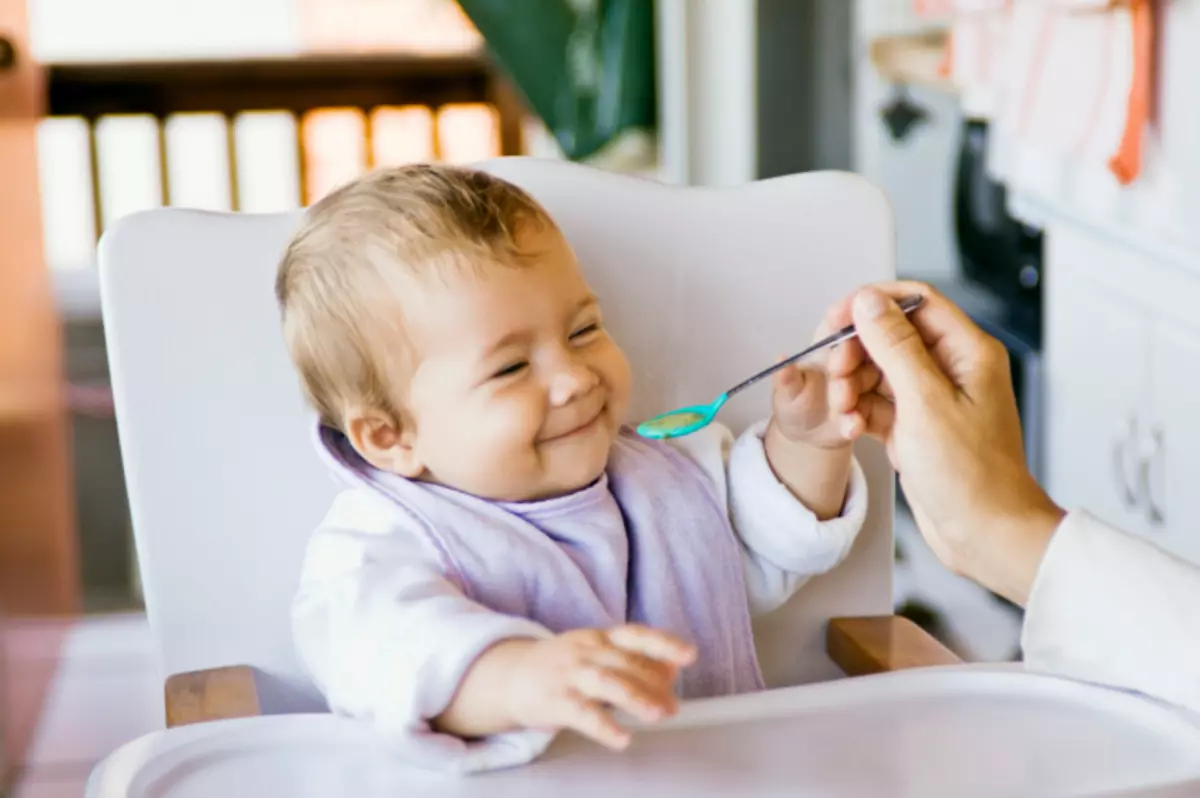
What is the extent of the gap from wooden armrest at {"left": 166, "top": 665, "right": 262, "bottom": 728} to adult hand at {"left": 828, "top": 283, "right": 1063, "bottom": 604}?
0.43m

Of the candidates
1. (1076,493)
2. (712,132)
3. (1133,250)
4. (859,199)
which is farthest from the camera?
(712,132)

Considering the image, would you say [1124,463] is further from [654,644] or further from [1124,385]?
[654,644]

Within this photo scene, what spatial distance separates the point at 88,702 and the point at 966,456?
6.00ft

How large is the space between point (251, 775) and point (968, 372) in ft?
1.53

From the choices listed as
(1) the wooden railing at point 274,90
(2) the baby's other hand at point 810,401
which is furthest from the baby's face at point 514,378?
(1) the wooden railing at point 274,90

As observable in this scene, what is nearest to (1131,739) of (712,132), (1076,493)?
(1076,493)

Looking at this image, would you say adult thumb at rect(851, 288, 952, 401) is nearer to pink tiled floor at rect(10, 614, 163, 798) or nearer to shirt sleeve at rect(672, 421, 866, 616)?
shirt sleeve at rect(672, 421, 866, 616)

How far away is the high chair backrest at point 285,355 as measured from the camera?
41.0 inches

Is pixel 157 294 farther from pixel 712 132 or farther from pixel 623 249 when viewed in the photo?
pixel 712 132

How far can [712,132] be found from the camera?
9.98ft

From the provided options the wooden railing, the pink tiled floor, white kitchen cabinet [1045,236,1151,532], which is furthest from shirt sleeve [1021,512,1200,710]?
the wooden railing

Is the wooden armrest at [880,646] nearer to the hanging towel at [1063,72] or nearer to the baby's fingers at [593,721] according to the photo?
the baby's fingers at [593,721]

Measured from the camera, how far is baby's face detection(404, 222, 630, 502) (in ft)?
→ 3.16

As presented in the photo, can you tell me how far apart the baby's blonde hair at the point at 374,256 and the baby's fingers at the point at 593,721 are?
0.33m
